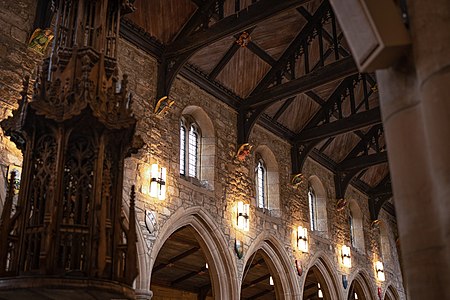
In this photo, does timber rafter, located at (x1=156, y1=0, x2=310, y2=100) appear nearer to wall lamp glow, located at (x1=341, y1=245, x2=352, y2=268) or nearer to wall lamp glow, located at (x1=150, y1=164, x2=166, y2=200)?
wall lamp glow, located at (x1=150, y1=164, x2=166, y2=200)

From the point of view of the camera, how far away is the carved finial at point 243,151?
13304 mm

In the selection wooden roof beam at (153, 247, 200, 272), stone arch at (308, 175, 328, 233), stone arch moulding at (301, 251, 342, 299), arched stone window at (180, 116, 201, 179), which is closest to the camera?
arched stone window at (180, 116, 201, 179)

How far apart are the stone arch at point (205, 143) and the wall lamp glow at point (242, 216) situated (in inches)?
36.9

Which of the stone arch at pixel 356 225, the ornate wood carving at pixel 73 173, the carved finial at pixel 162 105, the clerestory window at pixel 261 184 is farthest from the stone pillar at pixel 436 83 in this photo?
the stone arch at pixel 356 225

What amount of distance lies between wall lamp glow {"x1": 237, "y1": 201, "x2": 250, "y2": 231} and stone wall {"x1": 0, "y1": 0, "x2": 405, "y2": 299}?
125 mm

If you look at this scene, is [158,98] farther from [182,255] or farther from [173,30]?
[182,255]

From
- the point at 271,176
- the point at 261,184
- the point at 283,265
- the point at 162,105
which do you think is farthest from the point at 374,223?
the point at 162,105

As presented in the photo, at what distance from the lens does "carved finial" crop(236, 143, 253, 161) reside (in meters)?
13.3

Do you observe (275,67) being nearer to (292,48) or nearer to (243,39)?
(292,48)

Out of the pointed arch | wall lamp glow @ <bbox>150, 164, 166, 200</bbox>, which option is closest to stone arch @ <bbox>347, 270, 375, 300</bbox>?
the pointed arch

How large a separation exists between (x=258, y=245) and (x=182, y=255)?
6.53 ft

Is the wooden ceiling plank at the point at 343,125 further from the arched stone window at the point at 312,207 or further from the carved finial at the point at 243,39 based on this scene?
the carved finial at the point at 243,39

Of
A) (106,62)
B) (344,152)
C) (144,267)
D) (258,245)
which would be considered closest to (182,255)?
(258,245)

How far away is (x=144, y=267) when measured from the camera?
1011 centimetres
